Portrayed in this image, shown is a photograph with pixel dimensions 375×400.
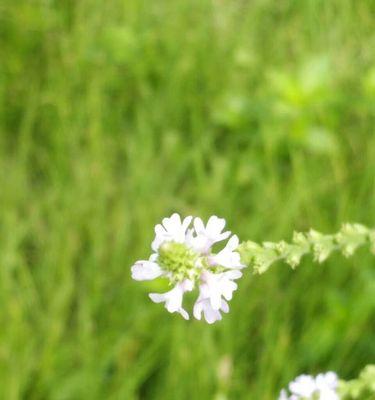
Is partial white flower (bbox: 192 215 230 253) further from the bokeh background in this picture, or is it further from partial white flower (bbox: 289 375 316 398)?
the bokeh background

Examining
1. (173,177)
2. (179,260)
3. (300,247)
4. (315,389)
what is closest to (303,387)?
(315,389)

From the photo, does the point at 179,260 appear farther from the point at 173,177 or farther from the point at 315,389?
the point at 173,177

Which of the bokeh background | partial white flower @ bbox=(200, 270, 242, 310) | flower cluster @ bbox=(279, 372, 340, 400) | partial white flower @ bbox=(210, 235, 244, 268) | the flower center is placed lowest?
flower cluster @ bbox=(279, 372, 340, 400)

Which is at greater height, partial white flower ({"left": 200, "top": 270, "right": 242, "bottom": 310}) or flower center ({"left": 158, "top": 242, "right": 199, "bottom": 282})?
flower center ({"left": 158, "top": 242, "right": 199, "bottom": 282})

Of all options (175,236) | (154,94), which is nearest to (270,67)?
(154,94)

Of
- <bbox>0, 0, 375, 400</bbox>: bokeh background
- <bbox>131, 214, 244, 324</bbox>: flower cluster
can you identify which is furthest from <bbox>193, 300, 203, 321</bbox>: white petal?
<bbox>0, 0, 375, 400</bbox>: bokeh background

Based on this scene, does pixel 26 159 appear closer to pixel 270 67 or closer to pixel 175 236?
pixel 270 67

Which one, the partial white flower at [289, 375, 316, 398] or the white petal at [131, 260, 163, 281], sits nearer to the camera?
the white petal at [131, 260, 163, 281]
